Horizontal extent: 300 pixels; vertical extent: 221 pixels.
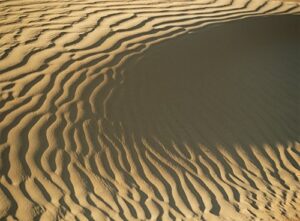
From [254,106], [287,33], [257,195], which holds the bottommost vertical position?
[257,195]

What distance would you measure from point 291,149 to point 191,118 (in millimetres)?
1427

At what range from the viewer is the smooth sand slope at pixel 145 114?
173 inches

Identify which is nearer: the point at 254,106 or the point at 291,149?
the point at 291,149

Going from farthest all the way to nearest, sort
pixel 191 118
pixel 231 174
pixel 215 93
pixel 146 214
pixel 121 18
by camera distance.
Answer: pixel 121 18 < pixel 215 93 < pixel 191 118 < pixel 231 174 < pixel 146 214

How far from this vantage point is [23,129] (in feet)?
15.6

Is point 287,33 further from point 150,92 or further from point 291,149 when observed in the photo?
point 150,92

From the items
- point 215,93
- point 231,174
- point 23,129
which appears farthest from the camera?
point 215,93

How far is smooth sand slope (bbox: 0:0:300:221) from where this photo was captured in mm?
4406

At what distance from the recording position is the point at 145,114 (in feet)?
17.9

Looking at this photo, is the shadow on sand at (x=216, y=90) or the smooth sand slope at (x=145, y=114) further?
the shadow on sand at (x=216, y=90)

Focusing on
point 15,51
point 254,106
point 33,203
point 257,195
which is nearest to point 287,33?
point 254,106

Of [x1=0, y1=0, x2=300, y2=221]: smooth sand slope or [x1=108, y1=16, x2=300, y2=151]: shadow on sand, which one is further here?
[x1=108, y1=16, x2=300, y2=151]: shadow on sand

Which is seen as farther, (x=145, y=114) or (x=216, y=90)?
(x=216, y=90)

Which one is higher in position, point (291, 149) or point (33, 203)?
point (33, 203)
